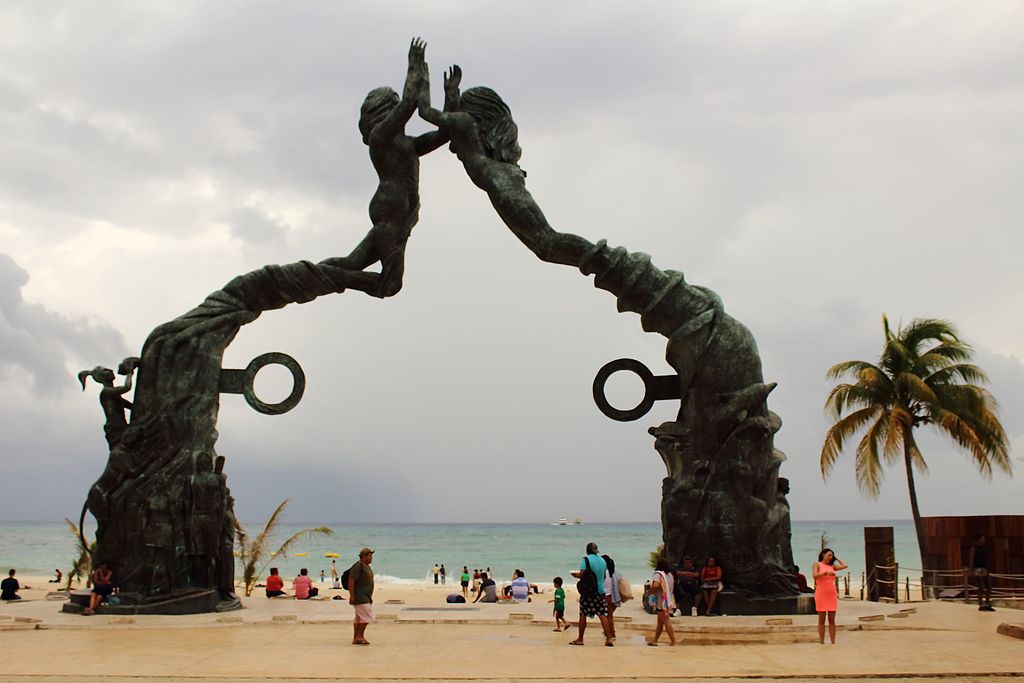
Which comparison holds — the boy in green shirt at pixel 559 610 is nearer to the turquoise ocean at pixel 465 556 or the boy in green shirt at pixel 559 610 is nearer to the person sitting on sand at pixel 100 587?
the person sitting on sand at pixel 100 587

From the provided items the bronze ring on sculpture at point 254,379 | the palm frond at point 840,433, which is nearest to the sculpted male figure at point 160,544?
the bronze ring on sculpture at point 254,379

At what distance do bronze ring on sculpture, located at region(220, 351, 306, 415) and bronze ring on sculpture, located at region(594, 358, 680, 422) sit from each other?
4.50 m

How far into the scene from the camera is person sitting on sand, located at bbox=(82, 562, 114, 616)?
13173mm

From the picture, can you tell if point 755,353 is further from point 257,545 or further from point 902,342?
point 257,545

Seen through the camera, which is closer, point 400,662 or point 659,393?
point 400,662

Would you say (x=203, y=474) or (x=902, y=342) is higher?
(x=902, y=342)

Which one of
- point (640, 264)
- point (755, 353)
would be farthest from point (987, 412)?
point (640, 264)

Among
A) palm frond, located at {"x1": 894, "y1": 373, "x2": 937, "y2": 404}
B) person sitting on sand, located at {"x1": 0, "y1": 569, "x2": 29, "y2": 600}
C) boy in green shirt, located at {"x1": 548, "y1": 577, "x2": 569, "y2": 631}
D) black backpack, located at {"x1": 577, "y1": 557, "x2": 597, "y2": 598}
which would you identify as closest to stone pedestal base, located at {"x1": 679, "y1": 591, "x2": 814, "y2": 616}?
boy in green shirt, located at {"x1": 548, "y1": 577, "x2": 569, "y2": 631}

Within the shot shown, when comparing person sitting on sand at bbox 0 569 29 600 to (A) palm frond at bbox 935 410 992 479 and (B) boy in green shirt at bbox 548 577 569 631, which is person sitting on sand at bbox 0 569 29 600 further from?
(A) palm frond at bbox 935 410 992 479

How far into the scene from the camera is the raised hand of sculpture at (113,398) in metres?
14.2

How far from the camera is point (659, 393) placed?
14.1 metres

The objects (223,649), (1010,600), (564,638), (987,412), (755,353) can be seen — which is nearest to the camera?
(223,649)

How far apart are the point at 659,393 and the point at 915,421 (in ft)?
27.3

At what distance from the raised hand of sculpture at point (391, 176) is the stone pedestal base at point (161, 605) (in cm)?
497
